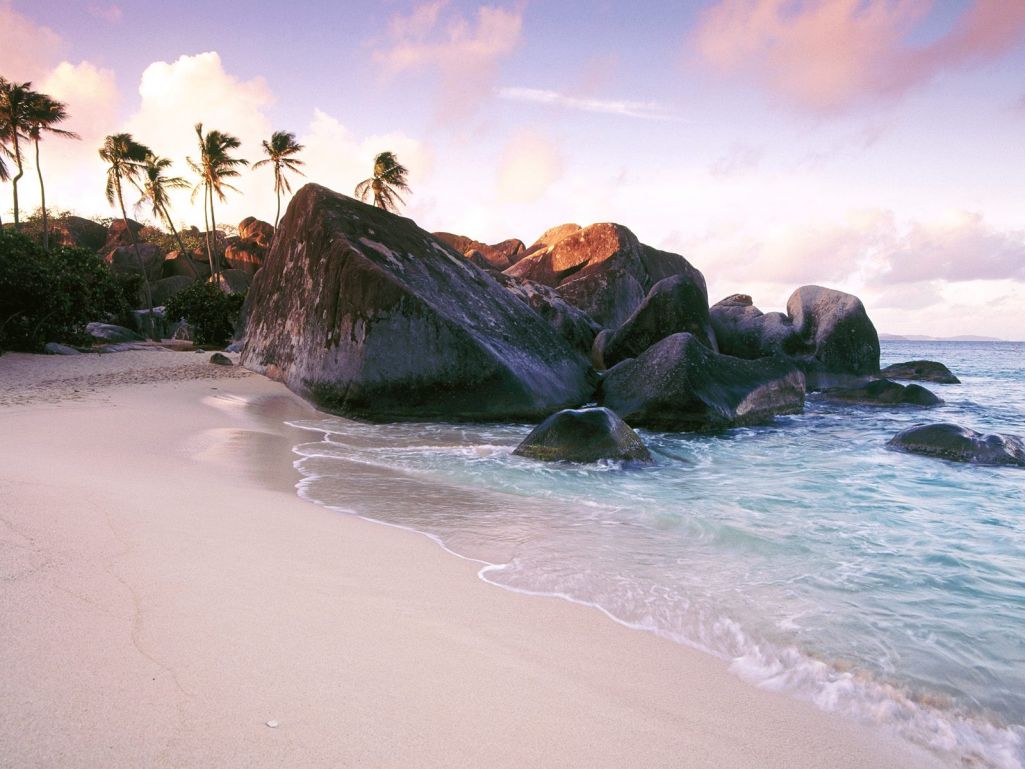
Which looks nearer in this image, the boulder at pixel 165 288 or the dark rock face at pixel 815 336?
the dark rock face at pixel 815 336

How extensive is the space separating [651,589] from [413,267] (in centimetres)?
745

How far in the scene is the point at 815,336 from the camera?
15859mm

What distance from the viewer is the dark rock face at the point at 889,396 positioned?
1298cm

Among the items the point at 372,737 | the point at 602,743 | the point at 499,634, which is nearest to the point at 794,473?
the point at 499,634

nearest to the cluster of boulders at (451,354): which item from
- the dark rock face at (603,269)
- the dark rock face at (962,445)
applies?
the dark rock face at (962,445)

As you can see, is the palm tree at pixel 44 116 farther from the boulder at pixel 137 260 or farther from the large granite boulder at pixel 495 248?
the large granite boulder at pixel 495 248

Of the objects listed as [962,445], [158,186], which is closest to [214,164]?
[158,186]

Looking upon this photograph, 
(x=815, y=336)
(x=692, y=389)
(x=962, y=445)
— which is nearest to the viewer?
(x=962, y=445)

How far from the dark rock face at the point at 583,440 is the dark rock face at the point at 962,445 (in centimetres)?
354

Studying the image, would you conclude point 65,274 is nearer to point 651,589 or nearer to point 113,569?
point 113,569

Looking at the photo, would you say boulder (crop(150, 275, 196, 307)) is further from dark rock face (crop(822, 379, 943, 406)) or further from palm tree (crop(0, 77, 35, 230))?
dark rock face (crop(822, 379, 943, 406))

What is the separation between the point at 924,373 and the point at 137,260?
40621 mm

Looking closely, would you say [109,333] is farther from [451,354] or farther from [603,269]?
[603,269]

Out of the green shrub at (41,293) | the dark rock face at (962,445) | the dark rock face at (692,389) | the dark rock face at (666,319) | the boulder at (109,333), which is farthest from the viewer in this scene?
the boulder at (109,333)
